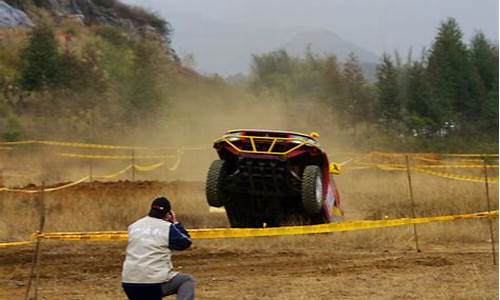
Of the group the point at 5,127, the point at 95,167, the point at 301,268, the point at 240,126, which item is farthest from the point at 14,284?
the point at 240,126

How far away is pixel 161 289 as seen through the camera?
5.43m

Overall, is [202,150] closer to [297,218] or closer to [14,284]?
[297,218]

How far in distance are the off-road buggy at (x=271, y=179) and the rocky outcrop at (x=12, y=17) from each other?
30.8m

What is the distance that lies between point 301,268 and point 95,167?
16188mm

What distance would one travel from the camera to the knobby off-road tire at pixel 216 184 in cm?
1002

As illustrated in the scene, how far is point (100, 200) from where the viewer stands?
46.4ft

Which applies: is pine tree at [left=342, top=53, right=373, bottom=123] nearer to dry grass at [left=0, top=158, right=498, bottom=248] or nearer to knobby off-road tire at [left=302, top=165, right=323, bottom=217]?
dry grass at [left=0, top=158, right=498, bottom=248]

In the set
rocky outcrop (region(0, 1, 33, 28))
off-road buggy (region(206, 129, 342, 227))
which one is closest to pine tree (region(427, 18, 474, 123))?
rocky outcrop (region(0, 1, 33, 28))

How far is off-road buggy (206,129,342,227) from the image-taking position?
972 centimetres

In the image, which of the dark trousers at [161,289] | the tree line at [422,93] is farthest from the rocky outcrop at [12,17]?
the dark trousers at [161,289]

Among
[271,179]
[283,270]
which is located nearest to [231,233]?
[283,270]

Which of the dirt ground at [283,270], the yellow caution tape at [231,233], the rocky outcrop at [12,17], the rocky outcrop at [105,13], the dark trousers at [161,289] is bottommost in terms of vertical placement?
the dirt ground at [283,270]

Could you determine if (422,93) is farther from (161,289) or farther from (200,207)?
(161,289)

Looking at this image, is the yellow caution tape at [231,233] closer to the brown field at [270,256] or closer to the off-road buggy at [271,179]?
the brown field at [270,256]
